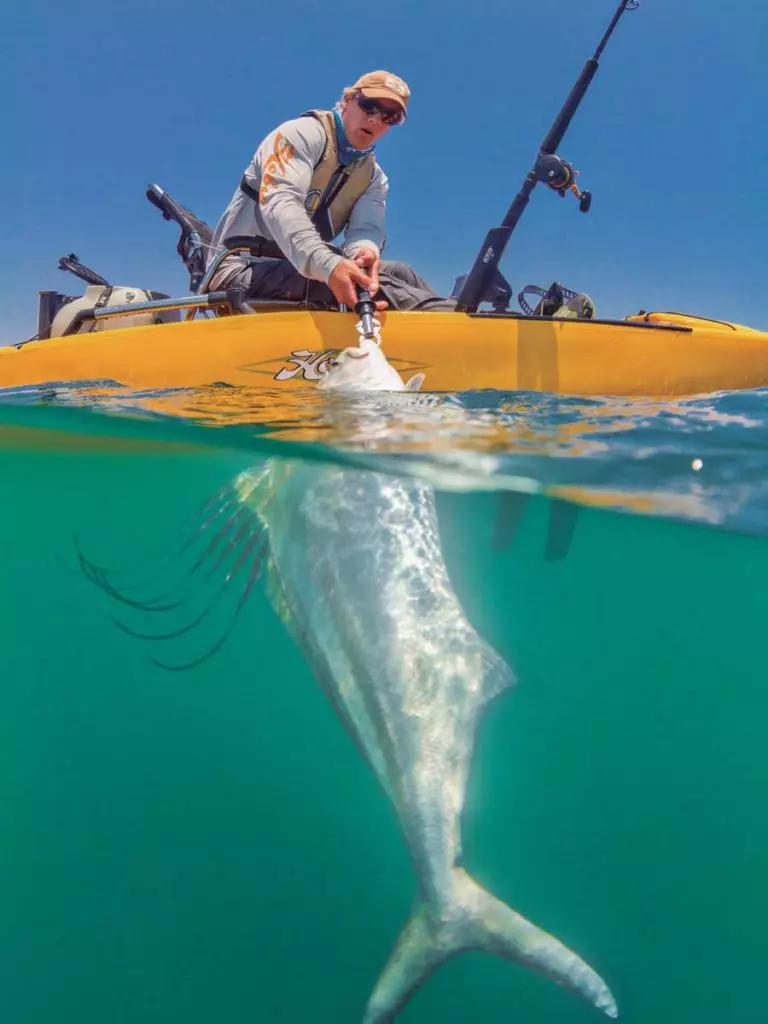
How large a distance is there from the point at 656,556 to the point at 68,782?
7.77 metres

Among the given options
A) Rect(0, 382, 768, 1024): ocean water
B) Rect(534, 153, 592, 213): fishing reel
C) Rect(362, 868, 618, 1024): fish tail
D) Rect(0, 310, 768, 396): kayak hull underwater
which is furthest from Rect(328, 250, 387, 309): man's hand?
Rect(362, 868, 618, 1024): fish tail

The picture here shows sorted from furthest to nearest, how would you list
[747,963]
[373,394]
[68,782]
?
[747,963], [68,782], [373,394]

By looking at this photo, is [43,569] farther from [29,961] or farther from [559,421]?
[559,421]

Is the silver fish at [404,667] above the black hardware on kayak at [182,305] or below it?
below

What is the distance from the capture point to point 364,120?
4375 millimetres

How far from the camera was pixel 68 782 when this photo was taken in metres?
7.70

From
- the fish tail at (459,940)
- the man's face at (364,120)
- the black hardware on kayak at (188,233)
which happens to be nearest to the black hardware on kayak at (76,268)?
the black hardware on kayak at (188,233)

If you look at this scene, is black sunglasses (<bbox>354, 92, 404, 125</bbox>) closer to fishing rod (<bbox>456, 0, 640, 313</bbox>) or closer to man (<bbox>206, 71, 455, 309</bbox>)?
man (<bbox>206, 71, 455, 309</bbox>)

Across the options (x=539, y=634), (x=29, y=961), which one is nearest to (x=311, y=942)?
(x=29, y=961)

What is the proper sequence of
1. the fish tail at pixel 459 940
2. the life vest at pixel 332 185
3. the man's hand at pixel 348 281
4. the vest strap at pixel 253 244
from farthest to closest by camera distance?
the vest strap at pixel 253 244 → the life vest at pixel 332 185 → the man's hand at pixel 348 281 → the fish tail at pixel 459 940

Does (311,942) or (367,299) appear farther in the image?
(311,942)

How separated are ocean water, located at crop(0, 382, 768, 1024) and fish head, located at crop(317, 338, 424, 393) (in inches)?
8.2

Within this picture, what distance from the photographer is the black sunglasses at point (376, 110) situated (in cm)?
425

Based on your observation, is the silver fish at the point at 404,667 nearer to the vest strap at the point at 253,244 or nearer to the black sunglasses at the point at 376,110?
the vest strap at the point at 253,244
